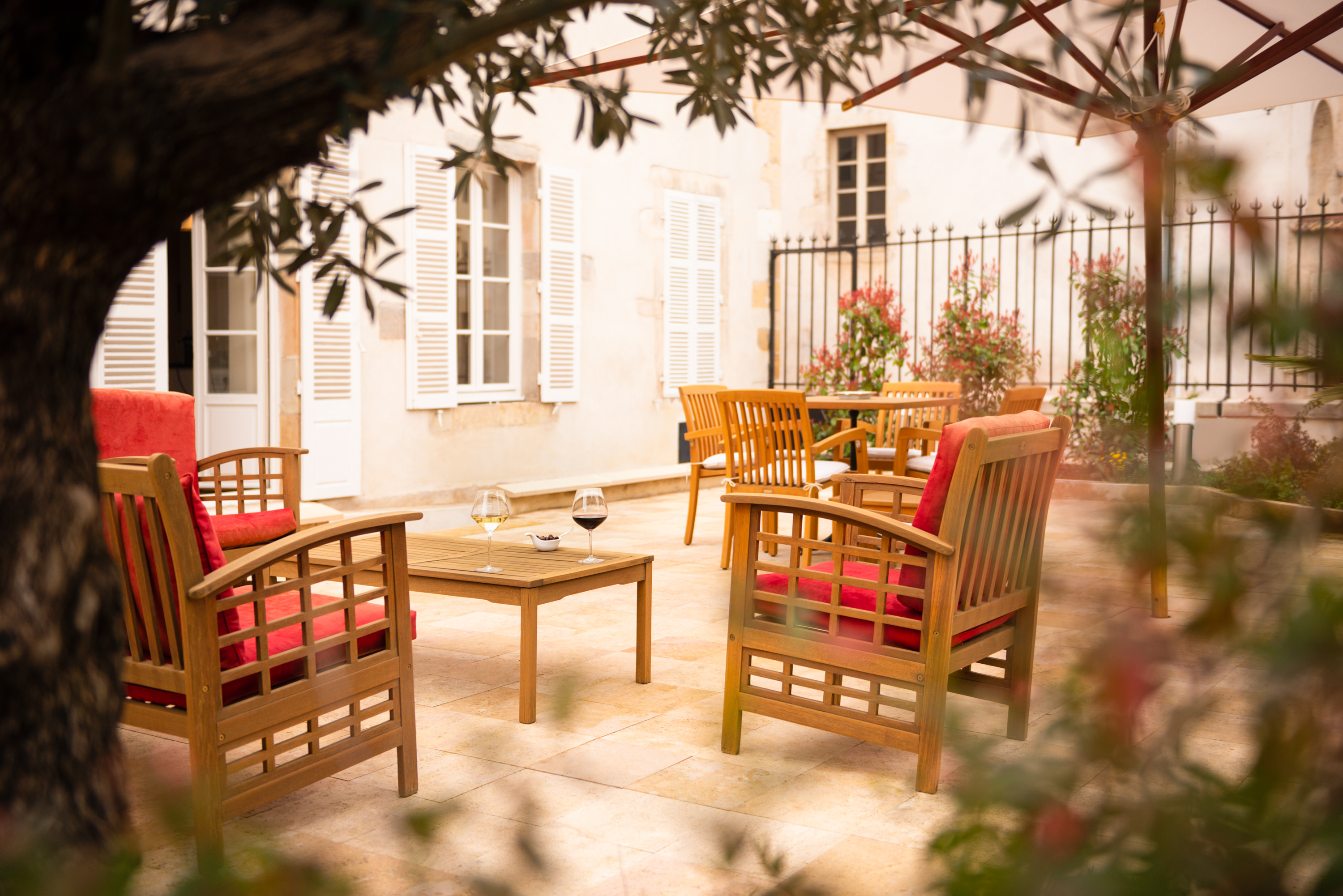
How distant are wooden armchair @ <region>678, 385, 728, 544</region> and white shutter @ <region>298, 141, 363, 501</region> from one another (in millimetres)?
2086

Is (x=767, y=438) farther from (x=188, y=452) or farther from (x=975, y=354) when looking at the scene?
(x=975, y=354)

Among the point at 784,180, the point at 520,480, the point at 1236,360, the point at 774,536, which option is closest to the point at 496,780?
the point at 774,536

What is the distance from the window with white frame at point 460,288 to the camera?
768 cm

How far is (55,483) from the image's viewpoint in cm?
94

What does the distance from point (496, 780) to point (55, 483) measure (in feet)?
6.69

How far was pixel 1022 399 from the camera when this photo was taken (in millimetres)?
5348

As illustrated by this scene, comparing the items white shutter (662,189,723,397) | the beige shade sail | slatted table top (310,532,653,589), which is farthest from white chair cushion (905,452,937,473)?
white shutter (662,189,723,397)

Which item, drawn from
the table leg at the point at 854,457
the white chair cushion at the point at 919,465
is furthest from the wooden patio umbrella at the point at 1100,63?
the table leg at the point at 854,457

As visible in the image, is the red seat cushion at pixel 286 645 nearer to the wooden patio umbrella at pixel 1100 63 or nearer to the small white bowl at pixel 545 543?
the small white bowl at pixel 545 543

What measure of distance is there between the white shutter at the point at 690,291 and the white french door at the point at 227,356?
364 centimetres

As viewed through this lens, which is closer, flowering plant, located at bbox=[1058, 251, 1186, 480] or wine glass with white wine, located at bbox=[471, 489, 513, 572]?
flowering plant, located at bbox=[1058, 251, 1186, 480]

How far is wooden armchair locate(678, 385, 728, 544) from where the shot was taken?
20.4 feet

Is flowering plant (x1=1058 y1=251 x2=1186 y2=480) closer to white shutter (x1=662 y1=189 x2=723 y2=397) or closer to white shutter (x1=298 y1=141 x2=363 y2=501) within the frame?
white shutter (x1=298 y1=141 x2=363 y2=501)

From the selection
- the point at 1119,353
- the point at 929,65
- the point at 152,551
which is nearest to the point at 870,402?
the point at 929,65
